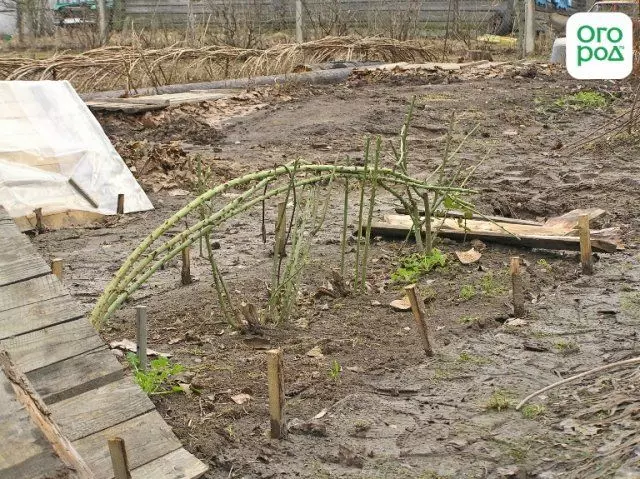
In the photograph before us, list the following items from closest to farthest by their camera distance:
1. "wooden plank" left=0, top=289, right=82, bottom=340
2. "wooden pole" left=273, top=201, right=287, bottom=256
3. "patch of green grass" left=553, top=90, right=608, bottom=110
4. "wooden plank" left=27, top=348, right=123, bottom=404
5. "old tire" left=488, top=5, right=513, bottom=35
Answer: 1. "wooden plank" left=27, top=348, right=123, bottom=404
2. "wooden plank" left=0, top=289, right=82, bottom=340
3. "wooden pole" left=273, top=201, right=287, bottom=256
4. "patch of green grass" left=553, top=90, right=608, bottom=110
5. "old tire" left=488, top=5, right=513, bottom=35

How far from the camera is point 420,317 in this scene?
16.0 ft

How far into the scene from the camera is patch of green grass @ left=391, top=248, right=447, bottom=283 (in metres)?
6.28

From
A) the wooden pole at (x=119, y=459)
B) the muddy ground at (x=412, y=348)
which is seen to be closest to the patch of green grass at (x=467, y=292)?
the muddy ground at (x=412, y=348)

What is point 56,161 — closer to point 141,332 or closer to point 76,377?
point 141,332

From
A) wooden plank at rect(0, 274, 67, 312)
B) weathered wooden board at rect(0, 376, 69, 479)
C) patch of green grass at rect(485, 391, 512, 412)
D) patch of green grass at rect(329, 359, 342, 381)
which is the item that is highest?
wooden plank at rect(0, 274, 67, 312)

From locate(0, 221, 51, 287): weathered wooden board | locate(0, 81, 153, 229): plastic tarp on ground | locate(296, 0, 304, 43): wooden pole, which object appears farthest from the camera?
locate(296, 0, 304, 43): wooden pole

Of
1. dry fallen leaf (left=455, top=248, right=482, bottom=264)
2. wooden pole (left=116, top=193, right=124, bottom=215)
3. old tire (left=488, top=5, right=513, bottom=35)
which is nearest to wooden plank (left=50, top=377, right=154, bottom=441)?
dry fallen leaf (left=455, top=248, right=482, bottom=264)

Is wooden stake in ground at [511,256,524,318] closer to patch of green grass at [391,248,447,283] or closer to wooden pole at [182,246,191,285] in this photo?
patch of green grass at [391,248,447,283]

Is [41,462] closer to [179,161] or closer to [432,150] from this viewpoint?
[179,161]

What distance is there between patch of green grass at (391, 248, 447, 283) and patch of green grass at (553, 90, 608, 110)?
7483mm

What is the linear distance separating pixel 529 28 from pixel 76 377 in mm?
16441

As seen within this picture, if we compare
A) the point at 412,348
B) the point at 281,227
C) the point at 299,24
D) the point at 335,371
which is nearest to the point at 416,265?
the point at 281,227

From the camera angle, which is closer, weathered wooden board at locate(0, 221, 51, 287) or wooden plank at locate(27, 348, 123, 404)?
wooden plank at locate(27, 348, 123, 404)

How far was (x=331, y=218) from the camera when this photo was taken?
26.8ft
